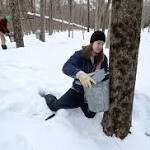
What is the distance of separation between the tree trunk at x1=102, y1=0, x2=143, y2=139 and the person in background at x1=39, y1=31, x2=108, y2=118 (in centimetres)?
32

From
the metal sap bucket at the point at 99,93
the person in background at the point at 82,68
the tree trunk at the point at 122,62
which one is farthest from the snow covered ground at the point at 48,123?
the metal sap bucket at the point at 99,93

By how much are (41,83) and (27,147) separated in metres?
2.07

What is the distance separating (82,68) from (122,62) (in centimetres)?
65

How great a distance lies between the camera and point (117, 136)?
3855 millimetres

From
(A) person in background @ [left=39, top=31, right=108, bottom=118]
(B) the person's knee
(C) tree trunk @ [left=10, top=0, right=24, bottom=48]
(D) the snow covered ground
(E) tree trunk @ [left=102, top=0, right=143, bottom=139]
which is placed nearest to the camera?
(E) tree trunk @ [left=102, top=0, right=143, bottom=139]

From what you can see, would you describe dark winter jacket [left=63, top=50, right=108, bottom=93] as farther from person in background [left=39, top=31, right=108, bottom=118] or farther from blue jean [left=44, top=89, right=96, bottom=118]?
blue jean [left=44, top=89, right=96, bottom=118]

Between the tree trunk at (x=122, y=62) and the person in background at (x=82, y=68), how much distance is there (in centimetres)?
32

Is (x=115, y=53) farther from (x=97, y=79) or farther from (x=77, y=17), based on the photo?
(x=77, y=17)

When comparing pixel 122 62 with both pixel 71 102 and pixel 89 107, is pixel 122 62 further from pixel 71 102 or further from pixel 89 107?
pixel 71 102

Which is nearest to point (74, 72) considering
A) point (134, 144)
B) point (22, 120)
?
point (22, 120)

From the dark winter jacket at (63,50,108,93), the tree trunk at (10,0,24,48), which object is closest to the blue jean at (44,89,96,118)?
the dark winter jacket at (63,50,108,93)

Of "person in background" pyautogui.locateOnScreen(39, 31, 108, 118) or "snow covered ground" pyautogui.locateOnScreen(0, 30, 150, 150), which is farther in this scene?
"person in background" pyautogui.locateOnScreen(39, 31, 108, 118)

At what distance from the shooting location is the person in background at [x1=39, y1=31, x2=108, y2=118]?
3.71 meters

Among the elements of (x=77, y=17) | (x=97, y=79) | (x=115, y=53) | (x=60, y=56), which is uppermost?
(x=115, y=53)
